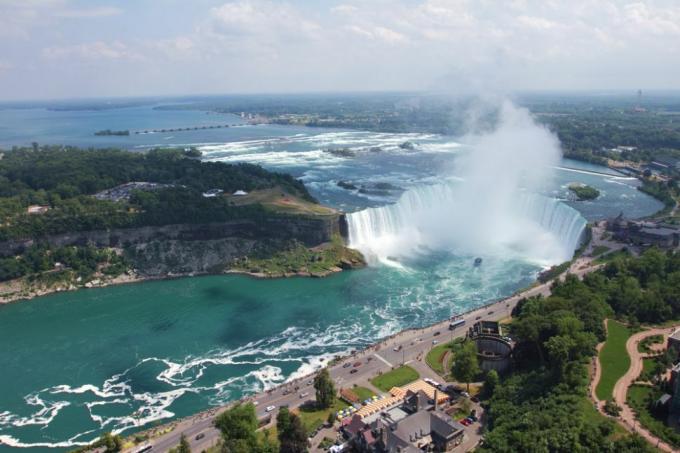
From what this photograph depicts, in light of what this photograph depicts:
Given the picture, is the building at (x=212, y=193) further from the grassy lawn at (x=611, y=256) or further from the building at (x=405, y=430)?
the building at (x=405, y=430)

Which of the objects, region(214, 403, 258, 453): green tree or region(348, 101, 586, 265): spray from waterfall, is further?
region(348, 101, 586, 265): spray from waterfall

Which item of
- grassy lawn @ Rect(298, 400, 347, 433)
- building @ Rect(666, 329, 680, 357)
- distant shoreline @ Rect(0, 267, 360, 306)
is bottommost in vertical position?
distant shoreline @ Rect(0, 267, 360, 306)

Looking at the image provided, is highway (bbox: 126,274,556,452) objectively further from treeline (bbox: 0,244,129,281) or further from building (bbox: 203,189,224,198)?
building (bbox: 203,189,224,198)

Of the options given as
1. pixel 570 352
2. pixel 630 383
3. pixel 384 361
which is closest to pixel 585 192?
pixel 570 352

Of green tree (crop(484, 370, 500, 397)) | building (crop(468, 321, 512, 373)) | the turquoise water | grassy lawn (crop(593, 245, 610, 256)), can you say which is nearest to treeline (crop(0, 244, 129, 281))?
the turquoise water

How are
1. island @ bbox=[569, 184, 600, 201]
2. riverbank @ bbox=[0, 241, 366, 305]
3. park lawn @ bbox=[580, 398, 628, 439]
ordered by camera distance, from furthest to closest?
island @ bbox=[569, 184, 600, 201] → riverbank @ bbox=[0, 241, 366, 305] → park lawn @ bbox=[580, 398, 628, 439]

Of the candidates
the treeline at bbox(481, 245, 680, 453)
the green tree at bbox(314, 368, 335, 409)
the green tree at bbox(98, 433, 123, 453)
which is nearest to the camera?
the treeline at bbox(481, 245, 680, 453)

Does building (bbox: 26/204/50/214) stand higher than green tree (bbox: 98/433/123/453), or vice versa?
building (bbox: 26/204/50/214)
